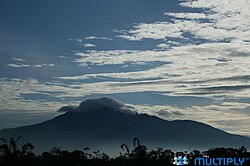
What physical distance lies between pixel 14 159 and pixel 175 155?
21.4 meters

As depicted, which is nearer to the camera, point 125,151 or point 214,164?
point 214,164

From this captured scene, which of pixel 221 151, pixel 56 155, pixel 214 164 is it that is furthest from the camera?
pixel 56 155

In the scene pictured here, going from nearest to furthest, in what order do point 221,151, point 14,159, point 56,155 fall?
point 14,159, point 221,151, point 56,155

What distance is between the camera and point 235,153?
2330 inches

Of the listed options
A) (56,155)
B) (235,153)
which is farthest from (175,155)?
(56,155)

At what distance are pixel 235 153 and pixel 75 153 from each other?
73.4 ft

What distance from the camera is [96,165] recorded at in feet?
212

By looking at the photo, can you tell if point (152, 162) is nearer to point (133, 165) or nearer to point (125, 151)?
point (133, 165)

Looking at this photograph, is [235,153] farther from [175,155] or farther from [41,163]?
[41,163]

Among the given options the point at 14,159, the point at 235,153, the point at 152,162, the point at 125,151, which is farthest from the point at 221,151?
the point at 14,159

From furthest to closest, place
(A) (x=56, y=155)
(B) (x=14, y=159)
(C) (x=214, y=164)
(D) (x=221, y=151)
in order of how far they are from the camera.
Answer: (A) (x=56, y=155)
(D) (x=221, y=151)
(B) (x=14, y=159)
(C) (x=214, y=164)
